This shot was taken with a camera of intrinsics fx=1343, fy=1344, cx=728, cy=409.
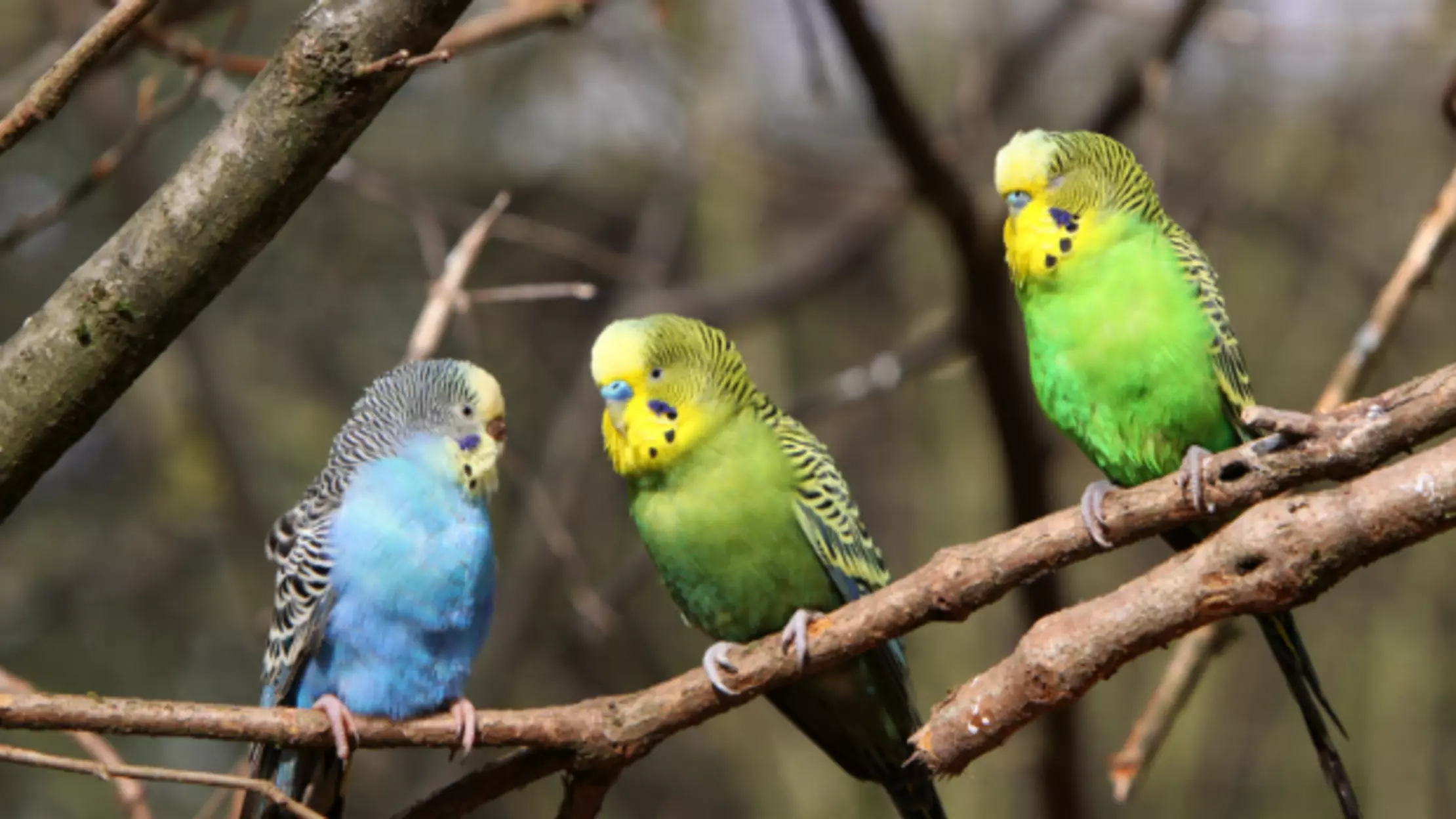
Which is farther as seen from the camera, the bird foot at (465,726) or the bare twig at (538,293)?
the bare twig at (538,293)

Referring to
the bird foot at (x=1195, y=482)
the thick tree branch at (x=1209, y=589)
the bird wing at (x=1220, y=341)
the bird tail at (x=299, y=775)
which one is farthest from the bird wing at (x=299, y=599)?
the bird wing at (x=1220, y=341)

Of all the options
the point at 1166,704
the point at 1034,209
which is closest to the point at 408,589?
the point at 1034,209

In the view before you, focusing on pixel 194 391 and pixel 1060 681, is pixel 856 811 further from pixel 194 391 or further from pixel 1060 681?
pixel 1060 681

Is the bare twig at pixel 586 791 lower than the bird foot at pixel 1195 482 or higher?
lower

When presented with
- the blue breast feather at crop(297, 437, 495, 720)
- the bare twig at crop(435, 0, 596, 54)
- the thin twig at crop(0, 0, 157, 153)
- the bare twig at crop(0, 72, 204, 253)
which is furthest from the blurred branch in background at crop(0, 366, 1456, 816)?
the bare twig at crop(435, 0, 596, 54)

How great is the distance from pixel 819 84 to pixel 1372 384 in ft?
18.1

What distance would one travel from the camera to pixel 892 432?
385 inches

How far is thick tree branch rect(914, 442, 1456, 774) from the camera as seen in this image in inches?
88.6

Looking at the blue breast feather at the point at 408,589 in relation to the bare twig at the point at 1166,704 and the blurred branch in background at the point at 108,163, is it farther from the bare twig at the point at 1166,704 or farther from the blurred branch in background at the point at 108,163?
the bare twig at the point at 1166,704

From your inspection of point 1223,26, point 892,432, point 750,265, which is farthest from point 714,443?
point 892,432

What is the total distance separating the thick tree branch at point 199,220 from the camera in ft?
8.07

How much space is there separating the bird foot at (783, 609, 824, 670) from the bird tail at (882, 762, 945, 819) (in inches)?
24.2

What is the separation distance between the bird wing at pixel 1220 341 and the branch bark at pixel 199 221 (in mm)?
1822

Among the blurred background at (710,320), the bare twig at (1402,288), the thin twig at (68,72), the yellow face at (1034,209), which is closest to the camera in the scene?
the thin twig at (68,72)
